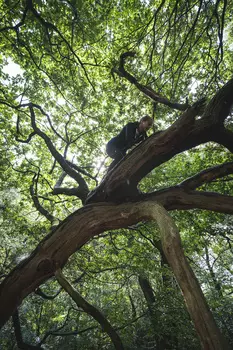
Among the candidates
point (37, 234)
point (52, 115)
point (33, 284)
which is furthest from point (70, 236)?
point (52, 115)

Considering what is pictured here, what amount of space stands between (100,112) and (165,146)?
4.35 m

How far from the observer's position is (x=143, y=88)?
5473 millimetres

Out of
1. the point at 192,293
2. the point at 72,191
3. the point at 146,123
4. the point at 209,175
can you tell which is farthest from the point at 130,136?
the point at 192,293

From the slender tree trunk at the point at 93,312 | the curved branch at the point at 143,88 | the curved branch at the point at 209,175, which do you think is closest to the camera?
the slender tree trunk at the point at 93,312

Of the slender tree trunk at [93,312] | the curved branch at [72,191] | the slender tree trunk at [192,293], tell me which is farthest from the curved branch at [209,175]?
the curved branch at [72,191]

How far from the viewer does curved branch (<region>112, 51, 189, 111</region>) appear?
4.95 meters

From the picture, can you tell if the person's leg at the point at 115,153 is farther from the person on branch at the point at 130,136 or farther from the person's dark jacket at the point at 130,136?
the person's dark jacket at the point at 130,136

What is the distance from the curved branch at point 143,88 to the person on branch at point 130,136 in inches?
63.5

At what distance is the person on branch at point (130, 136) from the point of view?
372 centimetres

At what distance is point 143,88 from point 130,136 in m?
2.31

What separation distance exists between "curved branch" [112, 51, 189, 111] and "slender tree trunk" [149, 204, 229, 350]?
3659 mm

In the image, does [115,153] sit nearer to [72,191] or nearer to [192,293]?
[72,191]

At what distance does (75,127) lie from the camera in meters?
7.21

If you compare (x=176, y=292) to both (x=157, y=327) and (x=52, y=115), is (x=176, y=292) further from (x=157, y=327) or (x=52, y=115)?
(x=52, y=115)
